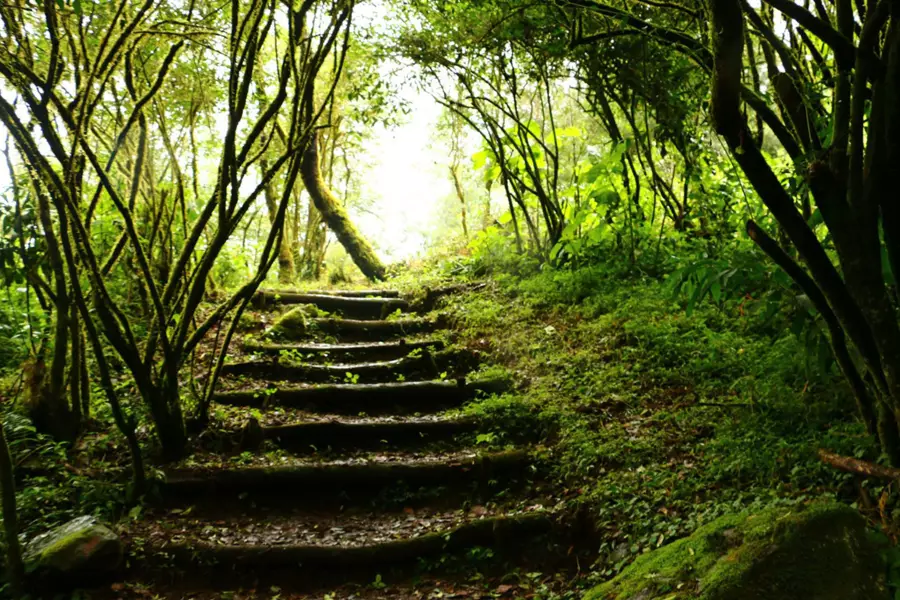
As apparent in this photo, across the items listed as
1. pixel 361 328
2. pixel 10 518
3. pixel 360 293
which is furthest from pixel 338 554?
pixel 360 293

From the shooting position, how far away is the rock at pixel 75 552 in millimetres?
3061

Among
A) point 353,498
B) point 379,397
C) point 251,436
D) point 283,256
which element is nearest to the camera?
point 353,498

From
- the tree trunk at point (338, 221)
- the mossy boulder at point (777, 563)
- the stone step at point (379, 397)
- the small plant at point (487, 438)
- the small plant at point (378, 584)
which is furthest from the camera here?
the tree trunk at point (338, 221)

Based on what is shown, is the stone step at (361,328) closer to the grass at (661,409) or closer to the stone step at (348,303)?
the stone step at (348,303)

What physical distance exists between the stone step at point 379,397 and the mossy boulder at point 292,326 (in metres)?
1.60

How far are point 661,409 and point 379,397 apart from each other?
260cm

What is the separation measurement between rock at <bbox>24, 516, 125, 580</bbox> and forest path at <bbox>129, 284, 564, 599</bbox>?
8.8 inches

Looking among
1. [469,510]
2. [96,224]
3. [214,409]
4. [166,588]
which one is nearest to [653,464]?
[469,510]

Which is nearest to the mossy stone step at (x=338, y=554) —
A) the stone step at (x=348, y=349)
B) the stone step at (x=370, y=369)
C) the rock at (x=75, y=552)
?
the rock at (x=75, y=552)

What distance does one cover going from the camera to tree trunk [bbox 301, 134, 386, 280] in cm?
1120

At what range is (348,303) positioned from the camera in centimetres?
830

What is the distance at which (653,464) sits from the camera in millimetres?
3510

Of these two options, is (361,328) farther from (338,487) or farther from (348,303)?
(338,487)

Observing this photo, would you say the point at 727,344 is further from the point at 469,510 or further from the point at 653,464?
the point at 469,510
